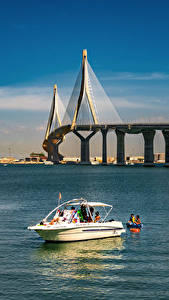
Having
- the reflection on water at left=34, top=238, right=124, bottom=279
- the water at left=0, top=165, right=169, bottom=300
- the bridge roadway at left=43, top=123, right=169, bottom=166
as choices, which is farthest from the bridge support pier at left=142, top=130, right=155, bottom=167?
the reflection on water at left=34, top=238, right=124, bottom=279

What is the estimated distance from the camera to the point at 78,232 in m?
27.1

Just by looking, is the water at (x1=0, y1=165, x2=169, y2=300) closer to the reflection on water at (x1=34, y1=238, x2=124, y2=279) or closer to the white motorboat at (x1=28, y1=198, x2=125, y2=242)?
the reflection on water at (x1=34, y1=238, x2=124, y2=279)

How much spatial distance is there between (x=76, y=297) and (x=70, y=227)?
8.69 metres

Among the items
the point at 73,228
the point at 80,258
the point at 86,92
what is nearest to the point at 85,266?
the point at 80,258

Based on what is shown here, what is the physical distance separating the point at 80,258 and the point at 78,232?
3.46m

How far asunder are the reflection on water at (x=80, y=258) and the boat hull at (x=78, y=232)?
32cm

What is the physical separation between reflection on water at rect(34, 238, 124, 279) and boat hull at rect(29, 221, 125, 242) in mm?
323

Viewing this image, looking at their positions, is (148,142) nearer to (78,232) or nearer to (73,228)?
(78,232)

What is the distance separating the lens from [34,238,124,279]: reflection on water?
69.4 feet

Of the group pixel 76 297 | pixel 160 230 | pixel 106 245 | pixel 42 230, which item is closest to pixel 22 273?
pixel 76 297

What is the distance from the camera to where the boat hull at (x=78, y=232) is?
26328mm

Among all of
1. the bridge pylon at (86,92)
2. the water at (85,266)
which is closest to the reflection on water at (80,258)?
the water at (85,266)

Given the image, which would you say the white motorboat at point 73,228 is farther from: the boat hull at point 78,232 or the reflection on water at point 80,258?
the reflection on water at point 80,258

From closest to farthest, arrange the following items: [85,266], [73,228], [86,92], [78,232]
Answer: [85,266]
[73,228]
[78,232]
[86,92]
